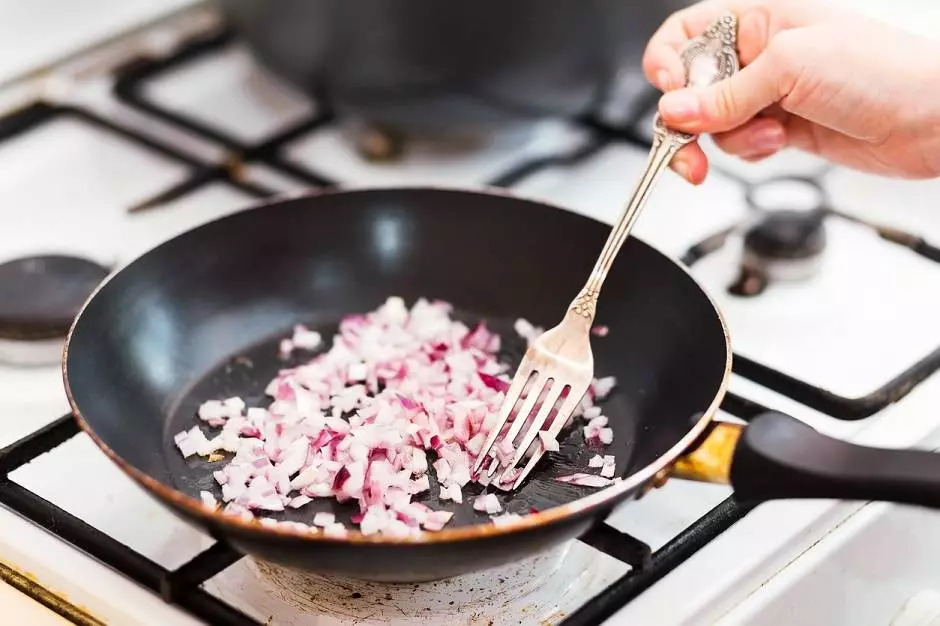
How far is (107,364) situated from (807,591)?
0.40 m

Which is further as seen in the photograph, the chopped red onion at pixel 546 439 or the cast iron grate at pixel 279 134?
the cast iron grate at pixel 279 134

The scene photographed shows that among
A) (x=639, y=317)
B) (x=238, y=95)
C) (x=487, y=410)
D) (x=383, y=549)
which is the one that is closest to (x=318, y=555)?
(x=383, y=549)

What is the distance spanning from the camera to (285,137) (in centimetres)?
96

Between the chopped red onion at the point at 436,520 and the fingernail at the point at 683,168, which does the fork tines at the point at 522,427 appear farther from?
the fingernail at the point at 683,168

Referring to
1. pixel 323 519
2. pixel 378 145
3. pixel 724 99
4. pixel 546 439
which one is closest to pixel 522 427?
pixel 546 439

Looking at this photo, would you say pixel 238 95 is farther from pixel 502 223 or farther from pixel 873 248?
pixel 873 248

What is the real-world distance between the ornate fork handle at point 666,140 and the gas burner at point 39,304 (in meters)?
0.32

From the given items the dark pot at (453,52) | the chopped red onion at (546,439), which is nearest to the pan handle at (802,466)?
the chopped red onion at (546,439)

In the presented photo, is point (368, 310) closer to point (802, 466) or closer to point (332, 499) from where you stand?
point (332, 499)

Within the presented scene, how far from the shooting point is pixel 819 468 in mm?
506

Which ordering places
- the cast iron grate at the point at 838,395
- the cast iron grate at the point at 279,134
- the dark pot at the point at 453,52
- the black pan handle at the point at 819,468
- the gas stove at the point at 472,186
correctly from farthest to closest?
the cast iron grate at the point at 279,134
the dark pot at the point at 453,52
the cast iron grate at the point at 838,395
the gas stove at the point at 472,186
the black pan handle at the point at 819,468

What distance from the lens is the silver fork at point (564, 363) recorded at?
634 mm

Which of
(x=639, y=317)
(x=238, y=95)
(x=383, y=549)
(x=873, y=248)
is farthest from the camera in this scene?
(x=238, y=95)

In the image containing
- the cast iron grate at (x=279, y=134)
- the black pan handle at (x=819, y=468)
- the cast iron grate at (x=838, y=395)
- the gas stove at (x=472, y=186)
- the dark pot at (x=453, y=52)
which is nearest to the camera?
the black pan handle at (x=819, y=468)
